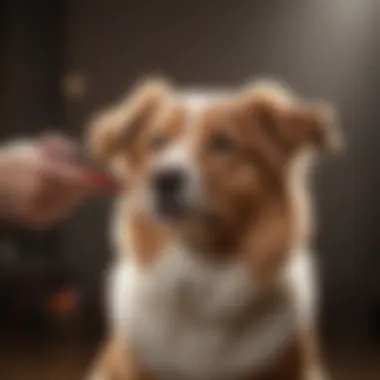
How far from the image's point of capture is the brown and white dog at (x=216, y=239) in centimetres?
112

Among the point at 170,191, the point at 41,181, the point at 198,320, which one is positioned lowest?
the point at 198,320

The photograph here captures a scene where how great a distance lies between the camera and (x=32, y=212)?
1226 mm

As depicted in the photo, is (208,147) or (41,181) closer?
(208,147)

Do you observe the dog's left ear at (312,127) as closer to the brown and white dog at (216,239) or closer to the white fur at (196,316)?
the brown and white dog at (216,239)

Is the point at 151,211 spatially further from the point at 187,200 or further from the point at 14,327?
the point at 14,327

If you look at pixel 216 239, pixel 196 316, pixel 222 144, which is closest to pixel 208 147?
pixel 222 144

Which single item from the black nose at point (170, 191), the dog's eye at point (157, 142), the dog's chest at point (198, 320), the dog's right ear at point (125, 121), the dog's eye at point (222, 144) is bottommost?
the dog's chest at point (198, 320)

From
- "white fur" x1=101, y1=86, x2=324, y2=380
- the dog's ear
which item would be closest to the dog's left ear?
the dog's ear

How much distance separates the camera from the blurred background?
1165 millimetres

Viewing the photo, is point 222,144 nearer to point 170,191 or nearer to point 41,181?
point 170,191

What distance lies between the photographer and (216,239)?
3.75 feet

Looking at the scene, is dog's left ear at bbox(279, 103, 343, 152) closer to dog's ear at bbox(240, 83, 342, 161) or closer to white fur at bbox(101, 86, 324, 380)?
dog's ear at bbox(240, 83, 342, 161)

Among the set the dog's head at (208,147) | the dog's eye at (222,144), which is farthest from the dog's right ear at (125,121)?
the dog's eye at (222,144)

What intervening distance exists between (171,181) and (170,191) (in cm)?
1
